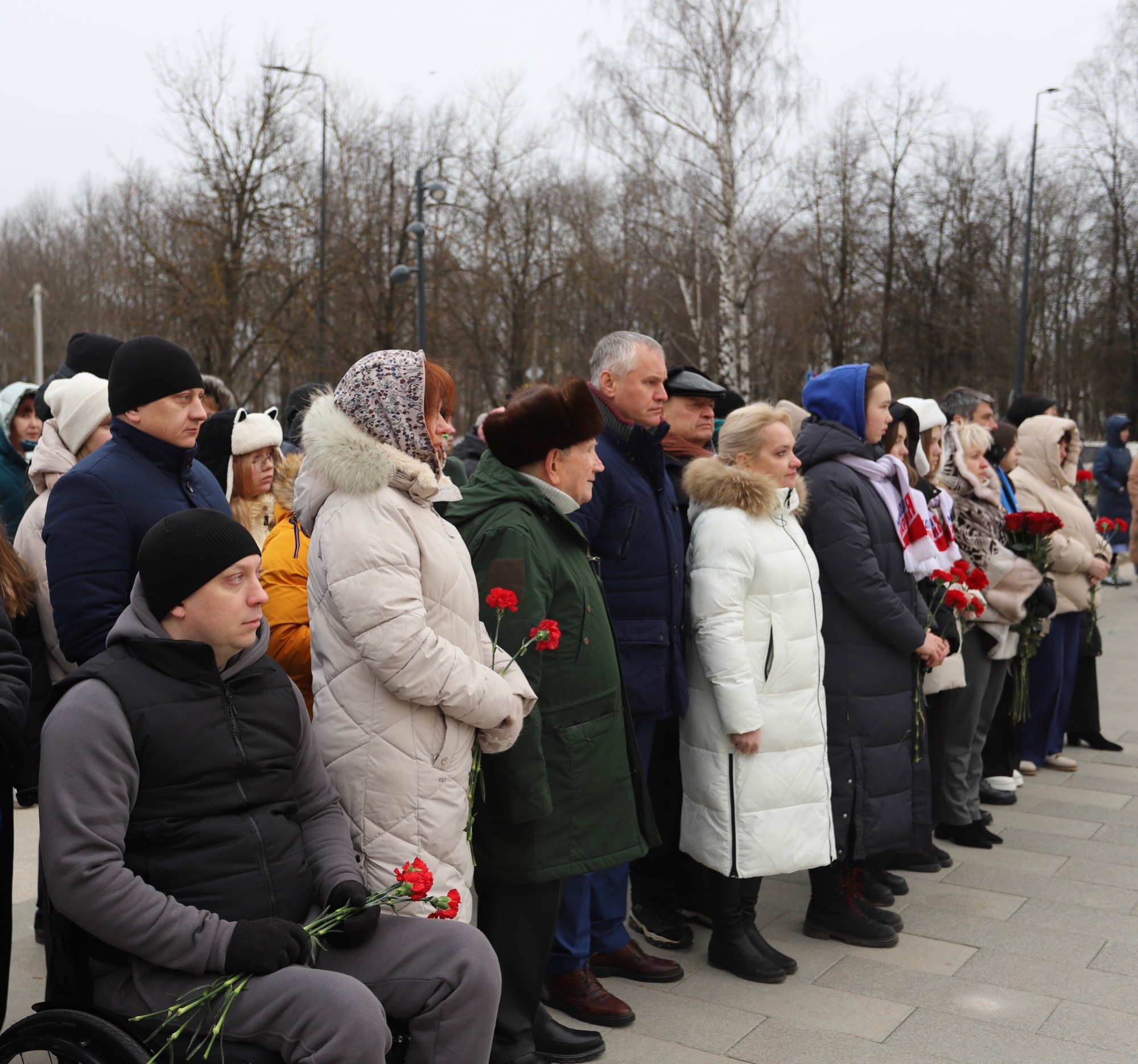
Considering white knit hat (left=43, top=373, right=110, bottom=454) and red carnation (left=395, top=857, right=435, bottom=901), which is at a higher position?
white knit hat (left=43, top=373, right=110, bottom=454)

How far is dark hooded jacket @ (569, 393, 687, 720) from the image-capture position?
4332 mm

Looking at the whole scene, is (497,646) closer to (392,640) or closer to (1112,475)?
(392,640)

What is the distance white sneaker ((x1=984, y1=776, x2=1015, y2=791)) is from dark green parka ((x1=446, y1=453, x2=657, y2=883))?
3604 mm

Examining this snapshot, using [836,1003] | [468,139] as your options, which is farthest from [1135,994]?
[468,139]

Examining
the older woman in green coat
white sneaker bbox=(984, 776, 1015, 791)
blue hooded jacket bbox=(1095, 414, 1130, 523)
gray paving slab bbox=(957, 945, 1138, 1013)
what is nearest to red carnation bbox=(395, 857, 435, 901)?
the older woman in green coat

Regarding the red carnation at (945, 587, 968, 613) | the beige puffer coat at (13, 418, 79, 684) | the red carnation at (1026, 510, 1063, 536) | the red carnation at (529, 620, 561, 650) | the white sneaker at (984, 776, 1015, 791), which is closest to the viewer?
the red carnation at (529, 620, 561, 650)

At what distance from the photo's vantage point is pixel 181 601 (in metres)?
2.80

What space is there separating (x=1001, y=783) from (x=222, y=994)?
533cm

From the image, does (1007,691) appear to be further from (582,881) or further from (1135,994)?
(582,881)

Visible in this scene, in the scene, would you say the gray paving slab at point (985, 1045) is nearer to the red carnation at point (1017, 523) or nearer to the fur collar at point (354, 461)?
the fur collar at point (354, 461)

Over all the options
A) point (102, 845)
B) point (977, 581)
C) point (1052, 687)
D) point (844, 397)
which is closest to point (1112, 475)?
point (1052, 687)

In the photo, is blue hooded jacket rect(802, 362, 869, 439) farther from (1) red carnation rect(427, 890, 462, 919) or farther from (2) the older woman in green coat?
(1) red carnation rect(427, 890, 462, 919)

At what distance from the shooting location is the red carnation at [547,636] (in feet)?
11.2

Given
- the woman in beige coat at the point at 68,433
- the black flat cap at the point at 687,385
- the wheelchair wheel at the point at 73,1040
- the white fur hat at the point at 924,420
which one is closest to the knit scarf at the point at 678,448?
the black flat cap at the point at 687,385
